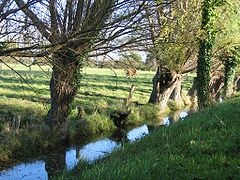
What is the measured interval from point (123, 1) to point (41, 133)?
8.67 metres

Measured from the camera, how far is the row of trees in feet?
22.6

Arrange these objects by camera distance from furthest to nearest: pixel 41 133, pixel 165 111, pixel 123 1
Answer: pixel 165 111
pixel 41 133
pixel 123 1

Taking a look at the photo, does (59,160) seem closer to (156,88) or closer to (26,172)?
(26,172)

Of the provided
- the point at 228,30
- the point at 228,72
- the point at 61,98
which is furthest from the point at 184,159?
the point at 228,72

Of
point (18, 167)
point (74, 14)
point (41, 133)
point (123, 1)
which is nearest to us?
point (123, 1)

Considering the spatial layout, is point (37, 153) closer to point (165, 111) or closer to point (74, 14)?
point (74, 14)

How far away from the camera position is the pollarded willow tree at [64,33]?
667cm

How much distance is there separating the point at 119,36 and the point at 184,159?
4.24 meters

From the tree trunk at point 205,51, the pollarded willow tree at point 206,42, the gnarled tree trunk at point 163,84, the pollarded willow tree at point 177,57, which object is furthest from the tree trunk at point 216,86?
the pollarded willow tree at point 206,42

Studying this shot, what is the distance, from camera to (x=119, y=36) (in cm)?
1062

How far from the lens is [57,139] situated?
16.0 m

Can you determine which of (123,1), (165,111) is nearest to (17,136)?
(123,1)

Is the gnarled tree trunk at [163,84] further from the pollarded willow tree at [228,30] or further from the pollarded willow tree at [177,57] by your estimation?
the pollarded willow tree at [228,30]

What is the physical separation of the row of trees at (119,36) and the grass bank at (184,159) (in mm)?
2357
